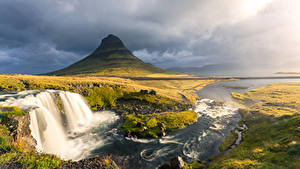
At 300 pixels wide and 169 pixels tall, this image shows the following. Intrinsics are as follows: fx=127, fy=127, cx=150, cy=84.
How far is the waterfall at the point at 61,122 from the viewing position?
23125mm

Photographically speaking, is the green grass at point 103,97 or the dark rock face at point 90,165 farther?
the green grass at point 103,97

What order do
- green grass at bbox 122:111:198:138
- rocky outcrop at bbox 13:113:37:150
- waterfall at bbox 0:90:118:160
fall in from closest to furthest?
rocky outcrop at bbox 13:113:37:150, waterfall at bbox 0:90:118:160, green grass at bbox 122:111:198:138

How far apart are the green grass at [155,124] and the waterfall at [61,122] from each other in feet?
22.6

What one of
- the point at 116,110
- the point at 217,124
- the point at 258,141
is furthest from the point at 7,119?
the point at 217,124

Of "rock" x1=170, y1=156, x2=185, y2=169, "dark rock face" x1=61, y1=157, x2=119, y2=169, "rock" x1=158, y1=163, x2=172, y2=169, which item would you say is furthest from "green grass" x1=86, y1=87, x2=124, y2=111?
"rock" x1=170, y1=156, x2=185, y2=169

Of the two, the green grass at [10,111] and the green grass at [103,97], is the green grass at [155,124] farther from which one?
the green grass at [10,111]

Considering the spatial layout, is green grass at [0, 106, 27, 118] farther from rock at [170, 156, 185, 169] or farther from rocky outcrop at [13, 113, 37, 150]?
rock at [170, 156, 185, 169]

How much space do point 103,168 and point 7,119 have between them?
1776cm

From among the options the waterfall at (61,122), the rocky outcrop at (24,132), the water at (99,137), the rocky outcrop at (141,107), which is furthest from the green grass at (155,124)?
the rocky outcrop at (24,132)

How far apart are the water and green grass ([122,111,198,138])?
1820 mm

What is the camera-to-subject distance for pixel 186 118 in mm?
41250

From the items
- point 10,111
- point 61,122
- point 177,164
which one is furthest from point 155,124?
point 10,111

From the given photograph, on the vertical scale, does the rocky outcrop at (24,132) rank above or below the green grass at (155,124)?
above

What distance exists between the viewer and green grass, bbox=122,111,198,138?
32.0m
